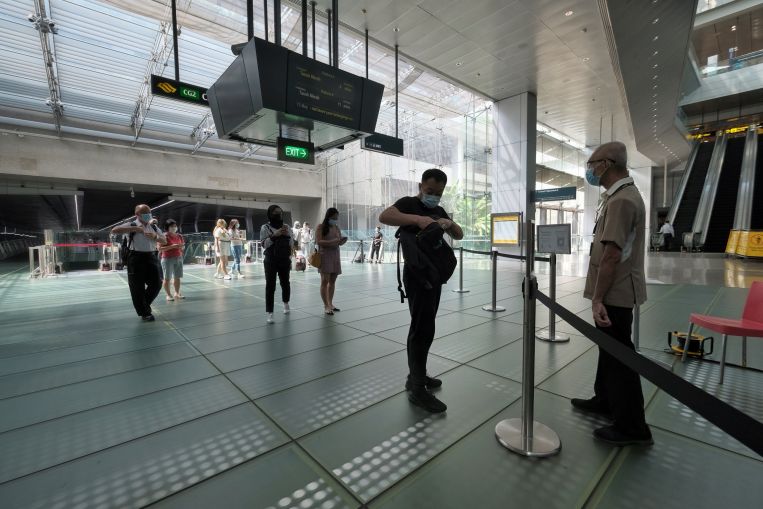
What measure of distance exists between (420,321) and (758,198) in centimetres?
2184

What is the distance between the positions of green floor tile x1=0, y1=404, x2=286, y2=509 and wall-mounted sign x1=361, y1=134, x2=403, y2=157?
794 cm

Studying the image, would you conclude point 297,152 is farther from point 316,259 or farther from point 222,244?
point 222,244

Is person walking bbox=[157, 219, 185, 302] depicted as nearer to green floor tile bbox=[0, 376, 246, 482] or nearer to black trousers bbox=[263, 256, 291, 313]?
black trousers bbox=[263, 256, 291, 313]

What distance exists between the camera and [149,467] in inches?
72.1

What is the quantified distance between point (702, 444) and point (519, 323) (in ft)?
8.75

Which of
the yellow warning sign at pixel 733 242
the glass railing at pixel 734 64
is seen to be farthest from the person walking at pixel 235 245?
the glass railing at pixel 734 64

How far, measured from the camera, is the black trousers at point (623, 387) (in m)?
1.97

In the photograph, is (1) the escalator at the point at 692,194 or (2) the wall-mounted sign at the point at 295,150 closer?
(2) the wall-mounted sign at the point at 295,150

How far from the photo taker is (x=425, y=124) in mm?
20078

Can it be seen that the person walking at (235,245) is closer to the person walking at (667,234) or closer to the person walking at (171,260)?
the person walking at (171,260)

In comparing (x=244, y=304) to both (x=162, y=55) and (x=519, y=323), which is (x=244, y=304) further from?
(x=162, y=55)

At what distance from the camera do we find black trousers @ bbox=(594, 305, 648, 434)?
1968 millimetres

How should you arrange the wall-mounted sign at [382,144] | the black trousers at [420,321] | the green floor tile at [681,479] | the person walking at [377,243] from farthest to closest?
1. the person walking at [377,243]
2. the wall-mounted sign at [382,144]
3. the black trousers at [420,321]
4. the green floor tile at [681,479]

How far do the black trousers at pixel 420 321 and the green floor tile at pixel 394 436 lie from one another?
268 mm
